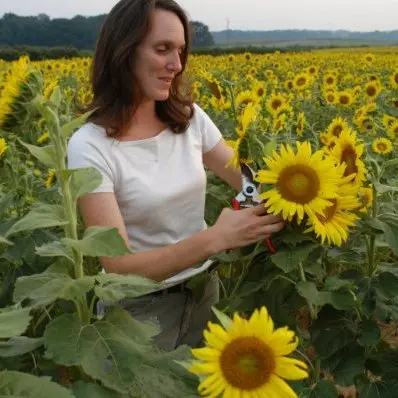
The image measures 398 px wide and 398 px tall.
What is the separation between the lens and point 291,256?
1434 mm

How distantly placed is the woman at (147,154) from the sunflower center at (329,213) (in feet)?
1.53

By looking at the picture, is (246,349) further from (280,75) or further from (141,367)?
(280,75)

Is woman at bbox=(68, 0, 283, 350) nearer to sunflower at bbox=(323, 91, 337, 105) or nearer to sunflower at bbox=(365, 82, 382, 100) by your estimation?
sunflower at bbox=(323, 91, 337, 105)

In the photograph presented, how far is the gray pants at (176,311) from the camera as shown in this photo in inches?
83.7

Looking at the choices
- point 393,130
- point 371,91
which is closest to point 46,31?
point 371,91

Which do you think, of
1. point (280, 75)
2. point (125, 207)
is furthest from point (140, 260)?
point (280, 75)

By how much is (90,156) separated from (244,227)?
58 cm

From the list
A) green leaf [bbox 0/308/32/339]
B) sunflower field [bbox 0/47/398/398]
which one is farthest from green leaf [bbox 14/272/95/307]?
green leaf [bbox 0/308/32/339]

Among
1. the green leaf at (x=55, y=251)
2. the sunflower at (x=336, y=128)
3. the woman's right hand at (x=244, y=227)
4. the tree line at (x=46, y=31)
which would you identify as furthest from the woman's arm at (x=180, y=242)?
the tree line at (x=46, y=31)

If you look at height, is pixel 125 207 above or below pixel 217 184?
above

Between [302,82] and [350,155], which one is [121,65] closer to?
[350,155]

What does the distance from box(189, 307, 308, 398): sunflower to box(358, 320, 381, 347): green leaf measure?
2.39 ft

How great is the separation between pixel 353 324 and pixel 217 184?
5.54 ft

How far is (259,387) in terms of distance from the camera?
3.27 feet
